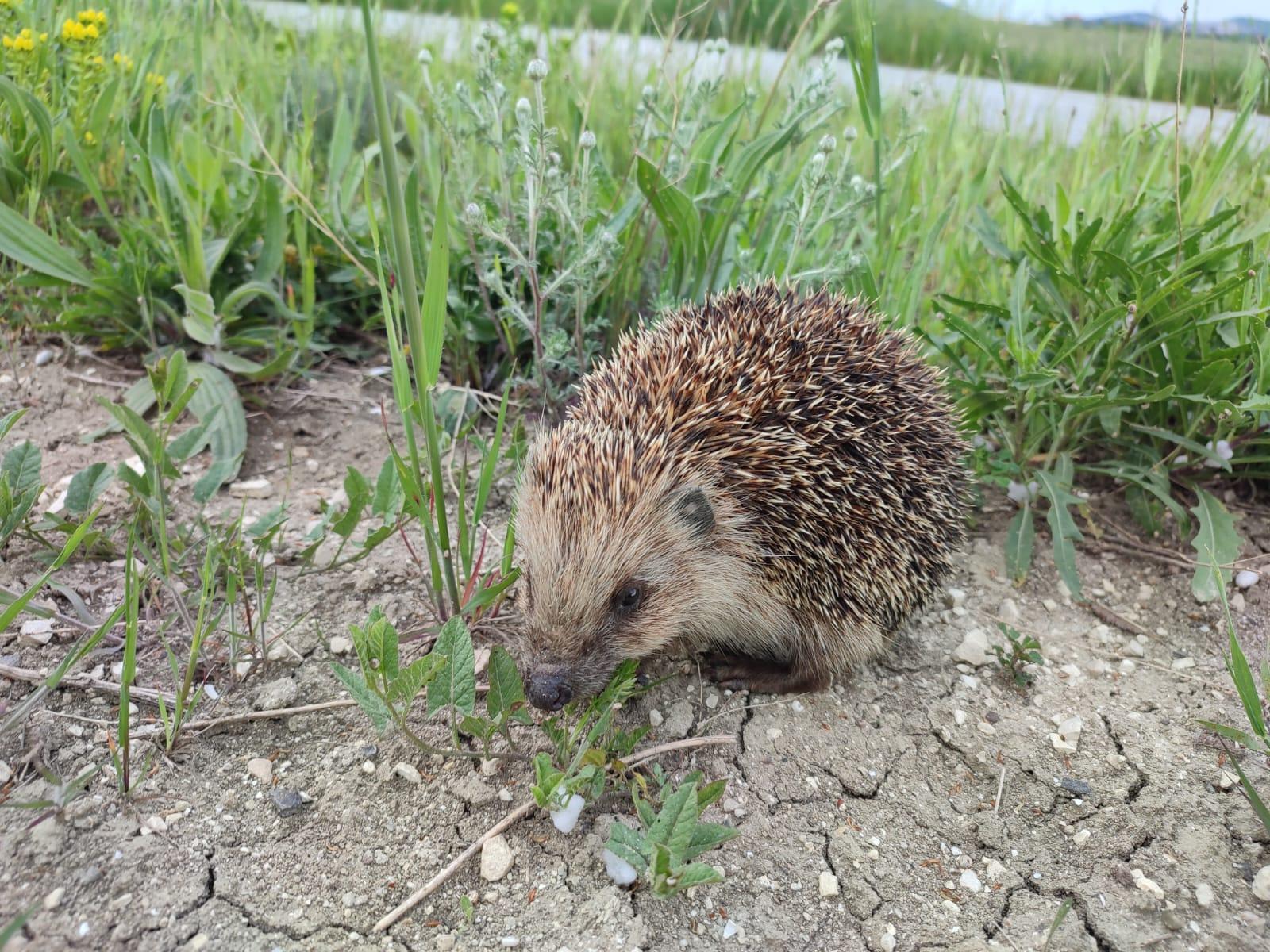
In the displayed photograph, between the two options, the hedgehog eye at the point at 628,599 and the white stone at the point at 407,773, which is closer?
the white stone at the point at 407,773

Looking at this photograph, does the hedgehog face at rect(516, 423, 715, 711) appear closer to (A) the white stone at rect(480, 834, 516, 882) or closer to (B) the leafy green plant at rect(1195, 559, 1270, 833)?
(A) the white stone at rect(480, 834, 516, 882)

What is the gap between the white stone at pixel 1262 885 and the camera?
7.36 ft

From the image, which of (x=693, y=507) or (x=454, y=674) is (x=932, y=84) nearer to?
(x=693, y=507)

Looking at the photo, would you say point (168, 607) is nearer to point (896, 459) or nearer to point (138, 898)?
point (138, 898)

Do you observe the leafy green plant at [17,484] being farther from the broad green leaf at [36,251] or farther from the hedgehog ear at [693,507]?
the hedgehog ear at [693,507]

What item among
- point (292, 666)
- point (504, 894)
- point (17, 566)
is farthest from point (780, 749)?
point (17, 566)

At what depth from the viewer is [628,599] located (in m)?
2.71

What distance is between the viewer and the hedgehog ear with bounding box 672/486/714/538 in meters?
2.69

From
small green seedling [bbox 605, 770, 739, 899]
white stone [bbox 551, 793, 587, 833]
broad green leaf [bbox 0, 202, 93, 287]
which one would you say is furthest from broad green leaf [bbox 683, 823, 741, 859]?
broad green leaf [bbox 0, 202, 93, 287]

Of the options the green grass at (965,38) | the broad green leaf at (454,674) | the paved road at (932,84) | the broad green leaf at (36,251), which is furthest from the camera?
the green grass at (965,38)

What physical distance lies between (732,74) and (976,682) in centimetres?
485

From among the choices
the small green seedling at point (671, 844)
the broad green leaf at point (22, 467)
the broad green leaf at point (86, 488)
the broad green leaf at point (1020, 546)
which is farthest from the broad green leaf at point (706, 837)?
the broad green leaf at point (22, 467)

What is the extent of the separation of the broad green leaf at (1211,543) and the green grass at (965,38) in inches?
92.3

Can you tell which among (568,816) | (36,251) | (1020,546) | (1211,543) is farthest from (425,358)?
(1211,543)
